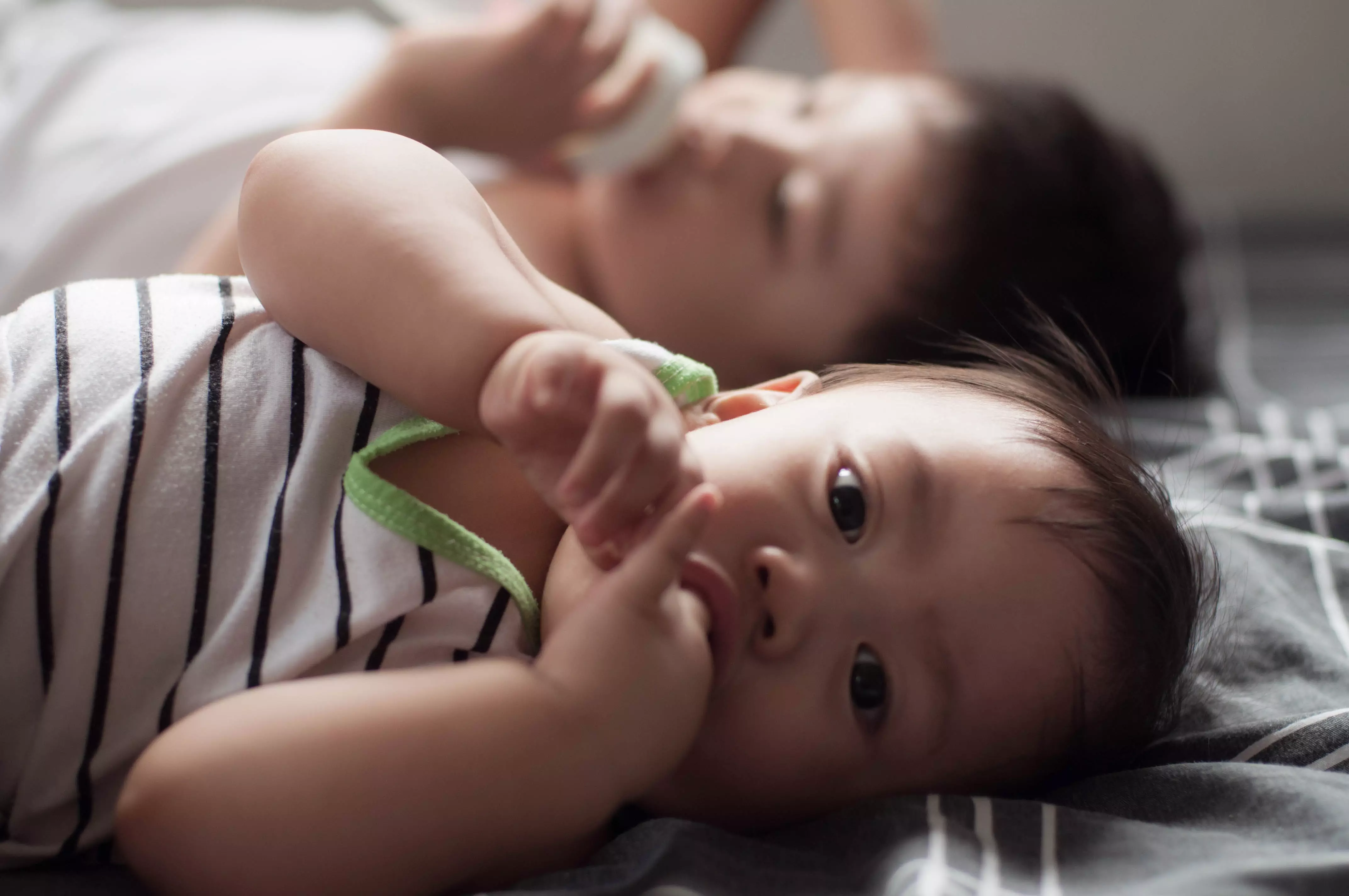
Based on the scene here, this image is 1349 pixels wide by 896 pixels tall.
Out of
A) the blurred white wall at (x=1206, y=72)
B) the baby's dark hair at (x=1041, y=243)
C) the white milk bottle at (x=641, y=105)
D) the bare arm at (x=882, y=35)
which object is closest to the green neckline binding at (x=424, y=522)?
the baby's dark hair at (x=1041, y=243)

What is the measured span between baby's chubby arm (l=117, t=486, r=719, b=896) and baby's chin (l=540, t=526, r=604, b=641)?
4 centimetres

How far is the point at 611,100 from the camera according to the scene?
4.03 feet

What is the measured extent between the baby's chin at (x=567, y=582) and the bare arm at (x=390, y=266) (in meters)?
0.09

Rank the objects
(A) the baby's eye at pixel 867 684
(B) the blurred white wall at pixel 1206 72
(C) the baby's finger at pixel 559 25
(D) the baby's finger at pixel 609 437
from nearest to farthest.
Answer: (D) the baby's finger at pixel 609 437, (A) the baby's eye at pixel 867 684, (C) the baby's finger at pixel 559 25, (B) the blurred white wall at pixel 1206 72

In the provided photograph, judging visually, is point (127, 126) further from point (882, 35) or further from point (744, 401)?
point (882, 35)

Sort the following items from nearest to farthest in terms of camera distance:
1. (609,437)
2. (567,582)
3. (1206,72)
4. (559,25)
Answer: (609,437)
(567,582)
(559,25)
(1206,72)

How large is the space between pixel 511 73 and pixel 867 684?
790 mm

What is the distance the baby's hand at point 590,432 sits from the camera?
0.50 m

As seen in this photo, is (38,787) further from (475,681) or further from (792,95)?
(792,95)

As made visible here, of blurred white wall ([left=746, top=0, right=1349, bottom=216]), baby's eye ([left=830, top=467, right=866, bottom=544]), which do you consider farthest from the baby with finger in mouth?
blurred white wall ([left=746, top=0, right=1349, bottom=216])

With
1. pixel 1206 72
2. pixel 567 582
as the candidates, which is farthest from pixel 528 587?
pixel 1206 72

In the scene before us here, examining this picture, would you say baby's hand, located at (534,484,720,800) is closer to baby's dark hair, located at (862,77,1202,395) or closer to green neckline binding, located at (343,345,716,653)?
green neckline binding, located at (343,345,716,653)

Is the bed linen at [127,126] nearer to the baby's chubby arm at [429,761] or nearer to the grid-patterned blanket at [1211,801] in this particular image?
the baby's chubby arm at [429,761]

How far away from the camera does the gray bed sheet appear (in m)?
0.54
